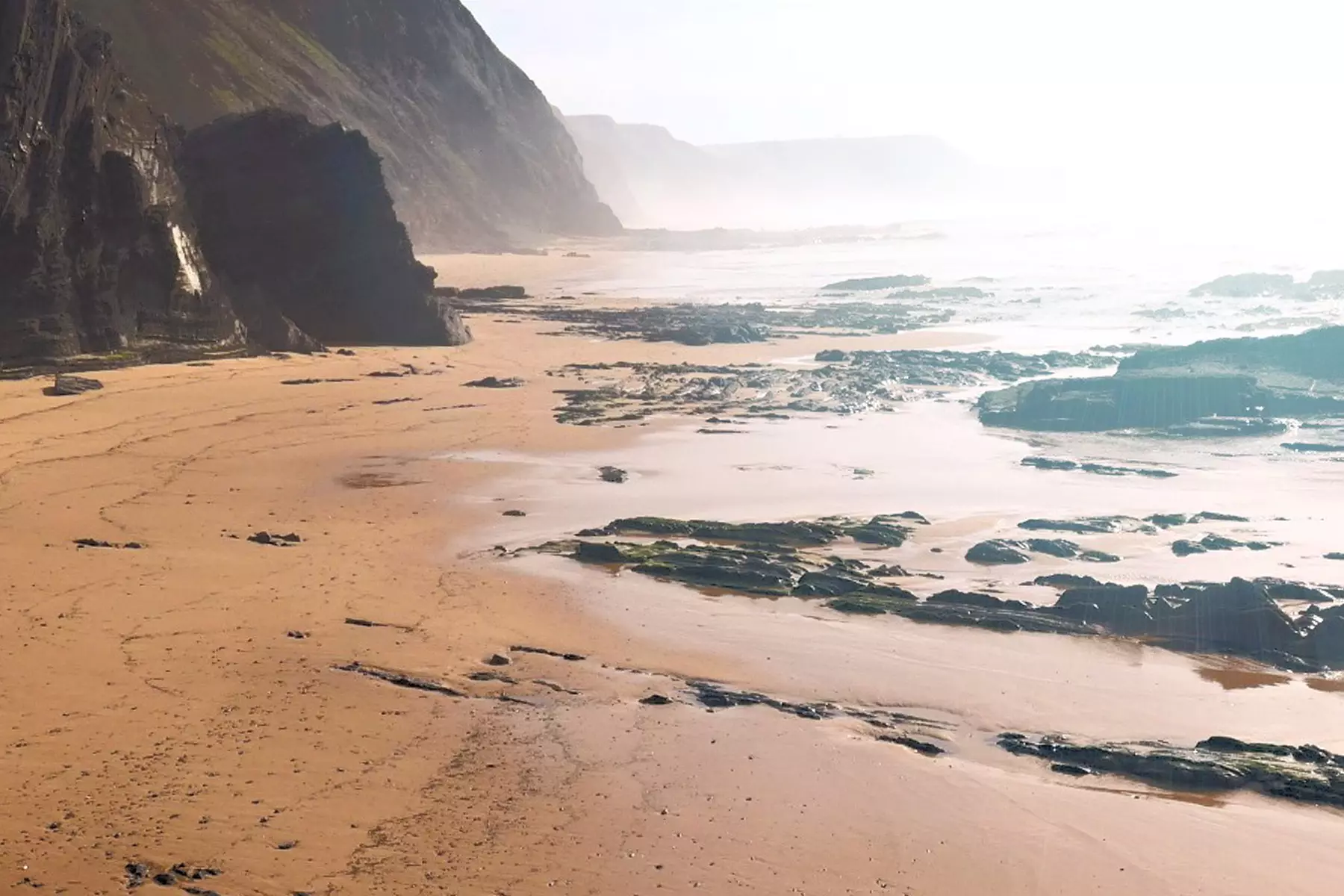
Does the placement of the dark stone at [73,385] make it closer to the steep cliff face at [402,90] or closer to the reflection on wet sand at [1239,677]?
the reflection on wet sand at [1239,677]

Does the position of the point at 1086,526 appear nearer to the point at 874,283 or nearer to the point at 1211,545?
the point at 1211,545

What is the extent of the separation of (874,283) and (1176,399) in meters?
36.1

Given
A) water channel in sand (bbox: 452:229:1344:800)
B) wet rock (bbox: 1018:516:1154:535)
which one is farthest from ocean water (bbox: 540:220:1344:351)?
wet rock (bbox: 1018:516:1154:535)

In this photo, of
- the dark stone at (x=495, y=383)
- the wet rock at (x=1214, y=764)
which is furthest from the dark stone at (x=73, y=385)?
the wet rock at (x=1214, y=764)

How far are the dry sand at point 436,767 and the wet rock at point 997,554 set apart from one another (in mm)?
4507

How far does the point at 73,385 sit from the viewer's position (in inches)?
928

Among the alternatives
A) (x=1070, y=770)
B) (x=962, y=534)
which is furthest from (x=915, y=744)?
(x=962, y=534)

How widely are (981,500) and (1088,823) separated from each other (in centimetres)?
A: 1017

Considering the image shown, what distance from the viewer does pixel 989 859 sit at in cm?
872

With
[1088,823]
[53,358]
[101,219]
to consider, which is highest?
[101,219]

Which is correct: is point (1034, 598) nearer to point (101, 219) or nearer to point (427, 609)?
point (427, 609)

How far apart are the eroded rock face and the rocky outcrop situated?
1468cm

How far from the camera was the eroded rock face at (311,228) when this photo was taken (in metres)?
32.7

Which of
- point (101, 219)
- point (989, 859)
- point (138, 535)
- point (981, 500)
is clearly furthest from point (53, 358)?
point (989, 859)
